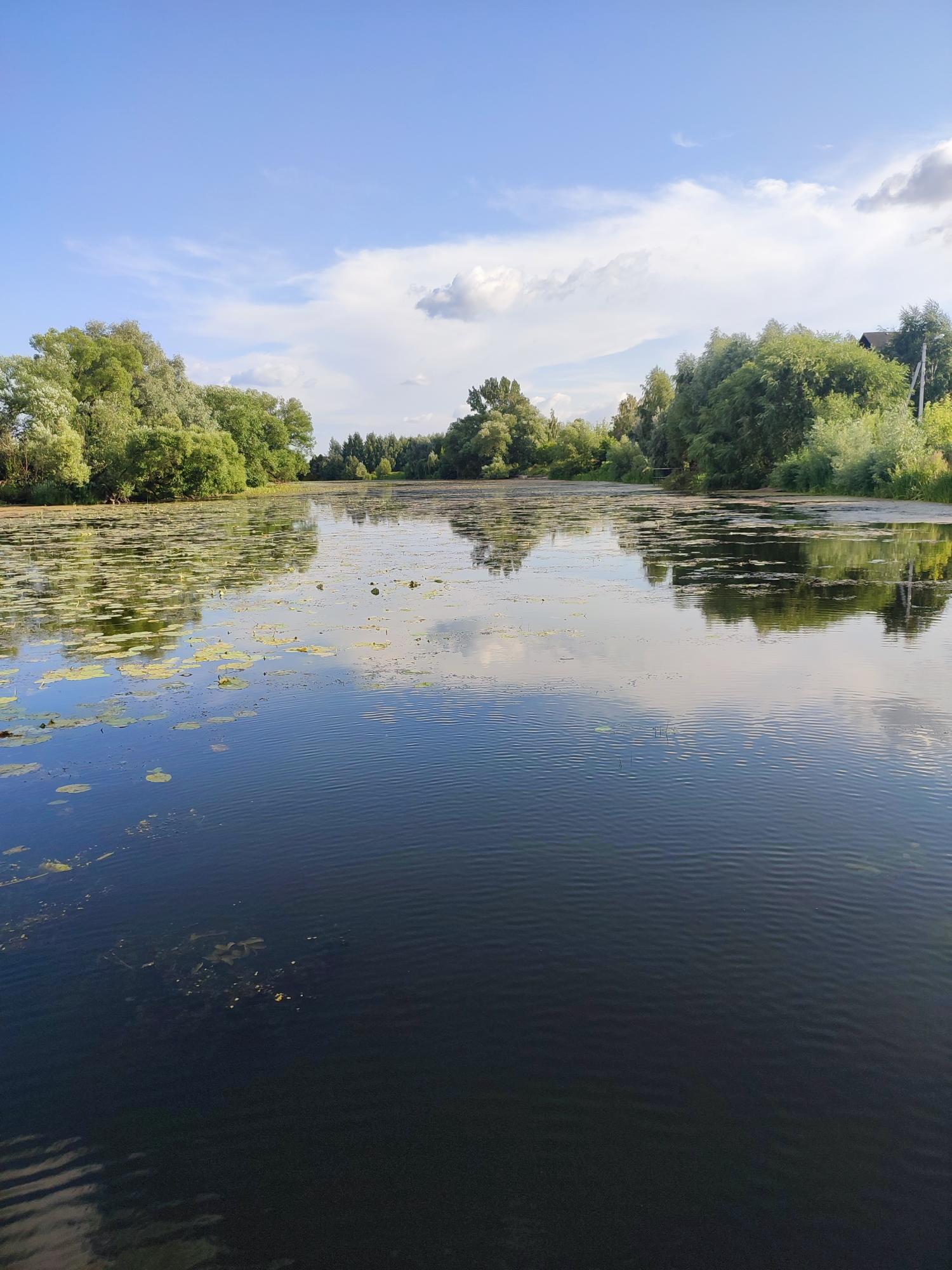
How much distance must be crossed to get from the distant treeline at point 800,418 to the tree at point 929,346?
0.22 feet

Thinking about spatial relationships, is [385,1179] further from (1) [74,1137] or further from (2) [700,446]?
(2) [700,446]

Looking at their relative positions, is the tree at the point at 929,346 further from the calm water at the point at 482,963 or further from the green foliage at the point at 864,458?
the calm water at the point at 482,963

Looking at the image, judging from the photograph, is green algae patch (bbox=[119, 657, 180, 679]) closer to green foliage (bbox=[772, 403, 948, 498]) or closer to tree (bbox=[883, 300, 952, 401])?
green foliage (bbox=[772, 403, 948, 498])

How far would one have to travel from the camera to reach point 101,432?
4534 cm

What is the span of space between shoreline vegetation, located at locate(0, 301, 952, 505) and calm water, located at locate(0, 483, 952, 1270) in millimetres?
27300

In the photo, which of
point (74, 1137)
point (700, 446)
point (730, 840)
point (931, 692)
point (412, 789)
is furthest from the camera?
point (700, 446)

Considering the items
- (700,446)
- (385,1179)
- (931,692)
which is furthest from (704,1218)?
(700,446)

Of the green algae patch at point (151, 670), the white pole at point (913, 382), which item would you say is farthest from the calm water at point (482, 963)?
the white pole at point (913, 382)

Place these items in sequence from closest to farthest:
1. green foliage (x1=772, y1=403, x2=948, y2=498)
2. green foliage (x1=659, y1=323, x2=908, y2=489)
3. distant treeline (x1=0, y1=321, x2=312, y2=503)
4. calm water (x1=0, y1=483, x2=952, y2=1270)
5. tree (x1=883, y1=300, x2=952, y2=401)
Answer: calm water (x1=0, y1=483, x2=952, y2=1270), green foliage (x1=772, y1=403, x2=948, y2=498), green foliage (x1=659, y1=323, x2=908, y2=489), distant treeline (x1=0, y1=321, x2=312, y2=503), tree (x1=883, y1=300, x2=952, y2=401)

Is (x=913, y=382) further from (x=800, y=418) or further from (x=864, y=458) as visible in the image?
(x=864, y=458)

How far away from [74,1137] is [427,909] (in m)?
1.68

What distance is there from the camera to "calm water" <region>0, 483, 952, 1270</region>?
2363mm

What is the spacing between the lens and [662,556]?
17.9 metres

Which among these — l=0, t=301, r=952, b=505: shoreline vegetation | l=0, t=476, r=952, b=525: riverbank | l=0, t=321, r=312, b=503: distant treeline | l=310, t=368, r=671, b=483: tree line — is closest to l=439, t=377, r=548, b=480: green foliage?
l=310, t=368, r=671, b=483: tree line
